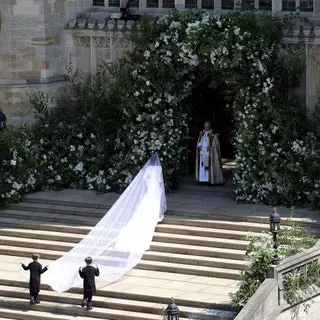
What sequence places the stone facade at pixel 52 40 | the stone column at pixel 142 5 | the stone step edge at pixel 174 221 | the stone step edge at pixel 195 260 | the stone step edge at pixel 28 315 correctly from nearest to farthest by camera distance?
the stone step edge at pixel 28 315 → the stone step edge at pixel 195 260 → the stone step edge at pixel 174 221 → the stone facade at pixel 52 40 → the stone column at pixel 142 5

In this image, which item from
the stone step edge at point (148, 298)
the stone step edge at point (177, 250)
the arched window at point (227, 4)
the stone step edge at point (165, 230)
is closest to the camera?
the stone step edge at point (148, 298)

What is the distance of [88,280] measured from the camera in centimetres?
3120

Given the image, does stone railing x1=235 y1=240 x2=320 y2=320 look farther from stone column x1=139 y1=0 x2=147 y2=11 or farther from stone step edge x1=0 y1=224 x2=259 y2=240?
stone column x1=139 y1=0 x2=147 y2=11

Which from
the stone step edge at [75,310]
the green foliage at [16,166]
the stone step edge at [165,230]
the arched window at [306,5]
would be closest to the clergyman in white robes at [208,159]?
the stone step edge at [165,230]

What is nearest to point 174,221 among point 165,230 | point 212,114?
point 165,230

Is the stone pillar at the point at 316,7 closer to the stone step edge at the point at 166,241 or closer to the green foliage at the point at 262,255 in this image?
the stone step edge at the point at 166,241

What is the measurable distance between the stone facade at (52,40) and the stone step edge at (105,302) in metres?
6.70

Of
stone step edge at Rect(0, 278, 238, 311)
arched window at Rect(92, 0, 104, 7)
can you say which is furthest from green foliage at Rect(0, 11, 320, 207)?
stone step edge at Rect(0, 278, 238, 311)

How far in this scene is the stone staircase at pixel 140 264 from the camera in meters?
31.2

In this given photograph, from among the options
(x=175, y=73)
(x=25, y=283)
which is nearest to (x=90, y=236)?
(x=25, y=283)

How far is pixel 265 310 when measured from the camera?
29.5m

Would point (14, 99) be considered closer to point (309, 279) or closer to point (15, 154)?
point (15, 154)

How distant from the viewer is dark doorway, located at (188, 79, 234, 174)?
124 feet

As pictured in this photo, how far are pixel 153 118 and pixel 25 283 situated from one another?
5.69m
